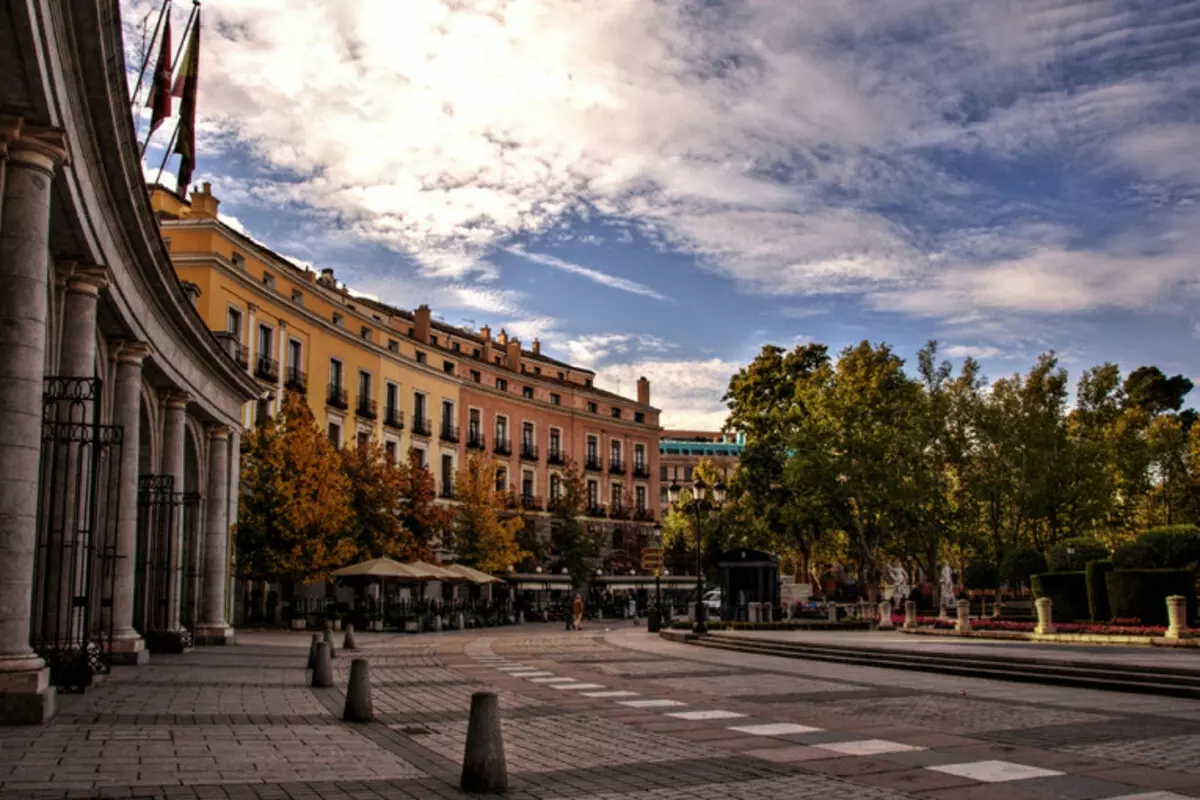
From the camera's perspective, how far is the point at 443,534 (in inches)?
2024

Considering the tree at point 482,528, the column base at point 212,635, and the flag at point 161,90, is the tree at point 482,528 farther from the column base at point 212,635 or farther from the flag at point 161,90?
the flag at point 161,90

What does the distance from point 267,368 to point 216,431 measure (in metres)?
15.7

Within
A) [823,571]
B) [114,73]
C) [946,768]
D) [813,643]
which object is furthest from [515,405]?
[946,768]

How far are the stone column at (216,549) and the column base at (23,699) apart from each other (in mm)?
15673

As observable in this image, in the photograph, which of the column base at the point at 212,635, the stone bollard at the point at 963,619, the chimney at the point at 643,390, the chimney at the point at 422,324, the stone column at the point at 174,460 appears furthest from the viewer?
the chimney at the point at 643,390

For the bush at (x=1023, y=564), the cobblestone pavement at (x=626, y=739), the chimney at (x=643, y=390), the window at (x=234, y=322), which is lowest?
the cobblestone pavement at (x=626, y=739)

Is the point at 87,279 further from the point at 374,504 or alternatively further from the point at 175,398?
the point at 374,504

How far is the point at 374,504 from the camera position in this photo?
141 feet

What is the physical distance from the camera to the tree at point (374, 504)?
4256 centimetres

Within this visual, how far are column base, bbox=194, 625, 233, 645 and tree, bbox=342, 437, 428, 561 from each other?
14.5 m

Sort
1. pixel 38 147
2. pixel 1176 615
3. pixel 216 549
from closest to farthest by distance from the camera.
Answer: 1. pixel 38 147
2. pixel 1176 615
3. pixel 216 549

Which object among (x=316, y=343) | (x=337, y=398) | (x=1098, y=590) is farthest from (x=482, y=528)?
(x=1098, y=590)

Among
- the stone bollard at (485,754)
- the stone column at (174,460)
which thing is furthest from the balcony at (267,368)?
the stone bollard at (485,754)

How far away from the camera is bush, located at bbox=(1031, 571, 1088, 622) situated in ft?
103
